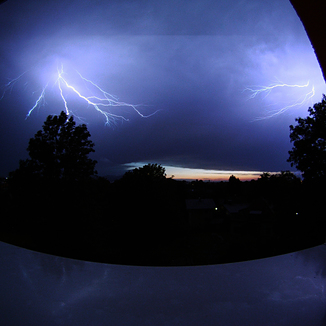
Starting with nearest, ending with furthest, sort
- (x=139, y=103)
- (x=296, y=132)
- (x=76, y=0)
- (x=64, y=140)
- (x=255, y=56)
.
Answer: (x=76, y=0) < (x=255, y=56) < (x=296, y=132) < (x=64, y=140) < (x=139, y=103)

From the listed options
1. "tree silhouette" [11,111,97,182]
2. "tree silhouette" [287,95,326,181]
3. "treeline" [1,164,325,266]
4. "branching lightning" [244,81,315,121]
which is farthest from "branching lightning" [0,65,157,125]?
"tree silhouette" [287,95,326,181]

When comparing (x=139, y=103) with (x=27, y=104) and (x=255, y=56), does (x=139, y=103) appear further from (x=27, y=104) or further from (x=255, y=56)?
(x=255, y=56)

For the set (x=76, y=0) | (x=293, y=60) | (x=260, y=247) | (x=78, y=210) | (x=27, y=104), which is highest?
(x=76, y=0)

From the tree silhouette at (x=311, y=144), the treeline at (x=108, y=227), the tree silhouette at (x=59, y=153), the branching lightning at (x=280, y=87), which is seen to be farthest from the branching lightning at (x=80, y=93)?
the tree silhouette at (x=311, y=144)

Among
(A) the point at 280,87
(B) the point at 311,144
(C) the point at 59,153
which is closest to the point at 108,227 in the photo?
(C) the point at 59,153

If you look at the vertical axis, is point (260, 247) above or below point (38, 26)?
below

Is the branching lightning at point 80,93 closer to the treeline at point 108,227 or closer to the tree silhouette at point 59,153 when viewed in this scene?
the tree silhouette at point 59,153

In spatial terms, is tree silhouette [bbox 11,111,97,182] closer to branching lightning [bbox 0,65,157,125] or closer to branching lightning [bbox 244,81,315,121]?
branching lightning [bbox 0,65,157,125]

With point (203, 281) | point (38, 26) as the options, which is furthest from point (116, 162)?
point (203, 281)
